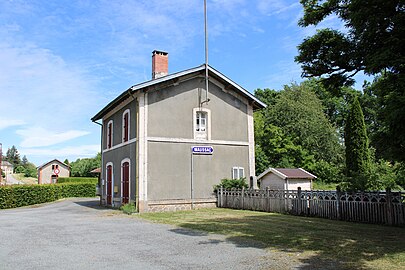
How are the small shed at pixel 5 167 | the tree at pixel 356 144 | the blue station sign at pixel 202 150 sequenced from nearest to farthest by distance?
the blue station sign at pixel 202 150 → the tree at pixel 356 144 → the small shed at pixel 5 167

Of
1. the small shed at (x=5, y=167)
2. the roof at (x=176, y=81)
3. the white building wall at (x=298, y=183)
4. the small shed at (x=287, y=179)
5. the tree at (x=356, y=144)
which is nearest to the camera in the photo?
the roof at (x=176, y=81)

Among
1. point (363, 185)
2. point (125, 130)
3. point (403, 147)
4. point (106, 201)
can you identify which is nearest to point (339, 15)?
point (403, 147)

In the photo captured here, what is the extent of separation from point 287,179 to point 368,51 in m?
16.0

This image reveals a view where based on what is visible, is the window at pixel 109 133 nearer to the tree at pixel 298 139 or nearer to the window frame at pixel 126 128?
the window frame at pixel 126 128

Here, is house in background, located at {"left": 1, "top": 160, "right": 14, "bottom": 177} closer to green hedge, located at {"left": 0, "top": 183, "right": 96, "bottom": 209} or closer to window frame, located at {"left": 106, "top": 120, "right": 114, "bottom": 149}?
green hedge, located at {"left": 0, "top": 183, "right": 96, "bottom": 209}

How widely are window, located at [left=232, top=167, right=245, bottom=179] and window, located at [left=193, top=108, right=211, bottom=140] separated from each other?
7.53 ft

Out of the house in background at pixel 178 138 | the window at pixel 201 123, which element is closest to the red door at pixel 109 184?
the house in background at pixel 178 138

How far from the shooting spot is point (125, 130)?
19.0 m

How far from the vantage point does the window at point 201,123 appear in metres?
18.3

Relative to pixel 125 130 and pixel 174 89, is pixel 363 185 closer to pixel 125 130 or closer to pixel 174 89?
pixel 174 89

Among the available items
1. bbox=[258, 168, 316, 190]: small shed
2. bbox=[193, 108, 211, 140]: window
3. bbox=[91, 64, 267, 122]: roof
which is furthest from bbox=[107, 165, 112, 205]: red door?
bbox=[258, 168, 316, 190]: small shed

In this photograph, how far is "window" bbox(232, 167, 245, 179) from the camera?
747 inches

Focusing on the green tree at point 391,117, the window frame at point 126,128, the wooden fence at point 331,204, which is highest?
the window frame at point 126,128

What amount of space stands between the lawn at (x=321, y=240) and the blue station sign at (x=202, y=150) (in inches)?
243
